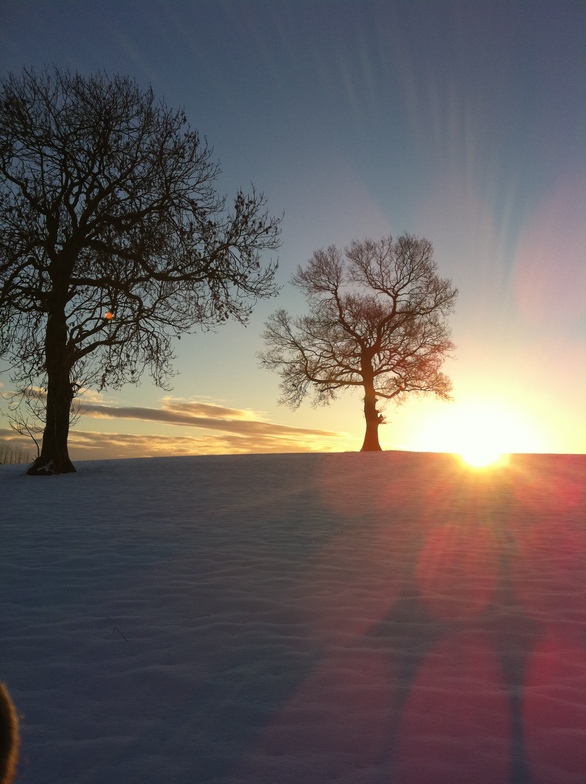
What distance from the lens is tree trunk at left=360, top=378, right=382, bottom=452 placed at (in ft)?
101

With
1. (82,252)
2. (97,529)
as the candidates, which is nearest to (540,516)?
(97,529)

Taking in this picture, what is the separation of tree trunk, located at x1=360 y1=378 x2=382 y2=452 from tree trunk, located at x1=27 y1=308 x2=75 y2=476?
15.9 meters

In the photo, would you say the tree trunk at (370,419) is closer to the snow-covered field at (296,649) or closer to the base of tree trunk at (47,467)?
the base of tree trunk at (47,467)

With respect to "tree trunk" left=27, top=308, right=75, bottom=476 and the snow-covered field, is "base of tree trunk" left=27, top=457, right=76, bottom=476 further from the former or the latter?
the snow-covered field

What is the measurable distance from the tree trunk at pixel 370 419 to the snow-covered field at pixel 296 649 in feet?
65.4

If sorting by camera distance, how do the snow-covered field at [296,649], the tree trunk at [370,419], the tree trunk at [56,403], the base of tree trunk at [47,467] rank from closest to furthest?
the snow-covered field at [296,649], the tree trunk at [56,403], the base of tree trunk at [47,467], the tree trunk at [370,419]

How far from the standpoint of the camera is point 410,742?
3.34 meters

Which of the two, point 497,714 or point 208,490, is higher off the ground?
point 208,490

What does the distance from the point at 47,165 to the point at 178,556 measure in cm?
1446

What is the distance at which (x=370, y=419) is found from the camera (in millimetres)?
31062

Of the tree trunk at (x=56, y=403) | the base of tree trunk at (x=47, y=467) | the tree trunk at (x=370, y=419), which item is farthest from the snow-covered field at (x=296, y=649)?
the tree trunk at (x=370, y=419)

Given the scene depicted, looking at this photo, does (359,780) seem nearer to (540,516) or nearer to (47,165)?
(540,516)

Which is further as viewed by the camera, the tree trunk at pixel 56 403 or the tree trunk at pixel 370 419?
the tree trunk at pixel 370 419

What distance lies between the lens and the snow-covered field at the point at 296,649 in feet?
10.5
